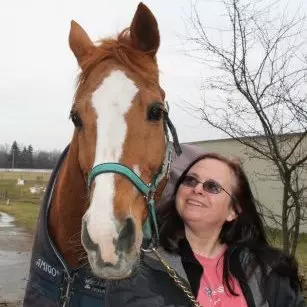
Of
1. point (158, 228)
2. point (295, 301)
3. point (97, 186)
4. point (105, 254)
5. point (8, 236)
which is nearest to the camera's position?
point (105, 254)

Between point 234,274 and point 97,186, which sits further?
point 234,274

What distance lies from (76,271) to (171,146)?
0.99 metres

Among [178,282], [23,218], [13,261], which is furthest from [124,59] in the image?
[23,218]

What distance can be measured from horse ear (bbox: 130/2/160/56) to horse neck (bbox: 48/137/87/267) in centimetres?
73

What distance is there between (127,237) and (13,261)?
790cm

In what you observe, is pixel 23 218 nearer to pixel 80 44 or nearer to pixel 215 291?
pixel 80 44

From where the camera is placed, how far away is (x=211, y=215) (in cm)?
240

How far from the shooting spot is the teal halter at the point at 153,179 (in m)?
2.08

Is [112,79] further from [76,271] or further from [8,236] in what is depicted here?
[8,236]

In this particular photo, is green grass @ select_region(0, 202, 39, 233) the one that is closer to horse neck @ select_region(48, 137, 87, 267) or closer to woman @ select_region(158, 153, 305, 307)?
horse neck @ select_region(48, 137, 87, 267)

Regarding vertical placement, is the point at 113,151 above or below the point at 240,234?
above

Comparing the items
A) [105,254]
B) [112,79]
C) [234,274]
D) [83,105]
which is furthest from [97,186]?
[234,274]

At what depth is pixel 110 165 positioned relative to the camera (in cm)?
208

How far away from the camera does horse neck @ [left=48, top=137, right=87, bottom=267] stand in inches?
113
